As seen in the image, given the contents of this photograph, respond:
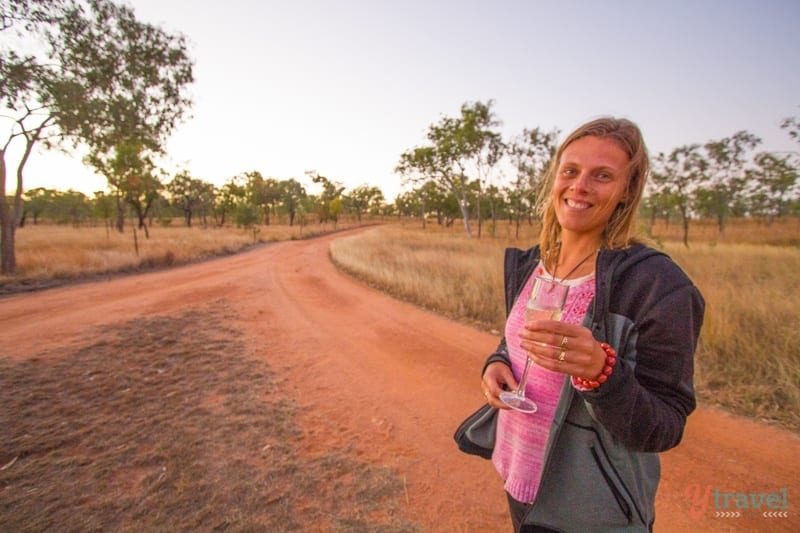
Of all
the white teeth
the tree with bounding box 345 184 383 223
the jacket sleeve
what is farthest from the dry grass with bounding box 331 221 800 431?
the tree with bounding box 345 184 383 223

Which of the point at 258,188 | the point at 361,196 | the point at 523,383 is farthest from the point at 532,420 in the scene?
the point at 361,196

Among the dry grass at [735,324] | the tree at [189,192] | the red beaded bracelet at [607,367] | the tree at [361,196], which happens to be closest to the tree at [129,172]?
the tree at [189,192]

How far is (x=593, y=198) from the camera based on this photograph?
4.26 feet

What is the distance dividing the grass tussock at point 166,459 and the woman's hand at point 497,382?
1.66 meters

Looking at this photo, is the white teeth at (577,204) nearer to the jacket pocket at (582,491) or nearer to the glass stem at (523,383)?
the glass stem at (523,383)

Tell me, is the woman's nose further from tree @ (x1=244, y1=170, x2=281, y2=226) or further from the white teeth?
tree @ (x1=244, y1=170, x2=281, y2=226)

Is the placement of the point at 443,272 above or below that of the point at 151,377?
above

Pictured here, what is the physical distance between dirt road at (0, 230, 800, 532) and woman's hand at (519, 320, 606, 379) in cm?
216

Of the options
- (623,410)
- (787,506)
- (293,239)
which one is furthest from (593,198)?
(293,239)

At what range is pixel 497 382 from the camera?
4.71 ft

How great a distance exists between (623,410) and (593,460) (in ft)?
1.04

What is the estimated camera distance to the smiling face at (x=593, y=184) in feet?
4.23

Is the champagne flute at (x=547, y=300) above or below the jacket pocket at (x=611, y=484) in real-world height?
above

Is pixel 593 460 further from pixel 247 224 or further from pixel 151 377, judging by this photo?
pixel 247 224
